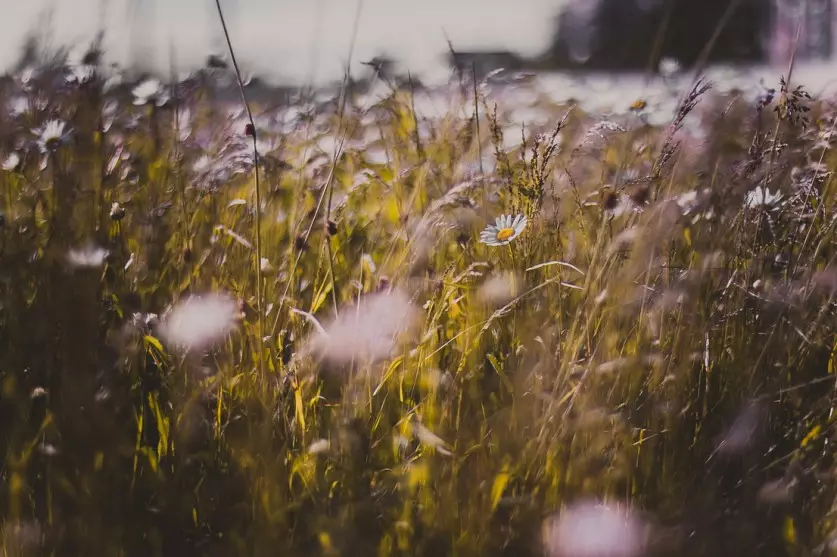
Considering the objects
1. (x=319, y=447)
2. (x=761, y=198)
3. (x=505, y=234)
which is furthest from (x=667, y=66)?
(x=319, y=447)

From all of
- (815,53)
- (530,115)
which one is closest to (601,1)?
(815,53)

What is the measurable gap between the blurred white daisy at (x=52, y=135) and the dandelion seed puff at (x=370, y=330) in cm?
59

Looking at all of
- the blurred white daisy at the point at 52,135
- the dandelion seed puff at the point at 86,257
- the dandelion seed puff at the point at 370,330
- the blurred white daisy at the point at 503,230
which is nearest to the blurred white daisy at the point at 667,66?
the blurred white daisy at the point at 503,230

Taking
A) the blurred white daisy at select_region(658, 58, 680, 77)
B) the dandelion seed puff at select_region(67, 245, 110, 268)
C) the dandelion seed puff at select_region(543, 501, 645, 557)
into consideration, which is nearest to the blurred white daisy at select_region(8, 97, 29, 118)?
the dandelion seed puff at select_region(67, 245, 110, 268)

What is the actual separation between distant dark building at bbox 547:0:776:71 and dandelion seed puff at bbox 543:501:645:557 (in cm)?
788

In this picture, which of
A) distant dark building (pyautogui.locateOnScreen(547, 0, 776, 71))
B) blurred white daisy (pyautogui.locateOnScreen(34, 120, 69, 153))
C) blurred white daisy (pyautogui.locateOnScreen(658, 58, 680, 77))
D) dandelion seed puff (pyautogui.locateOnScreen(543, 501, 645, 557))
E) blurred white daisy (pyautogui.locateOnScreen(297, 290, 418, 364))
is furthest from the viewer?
distant dark building (pyautogui.locateOnScreen(547, 0, 776, 71))

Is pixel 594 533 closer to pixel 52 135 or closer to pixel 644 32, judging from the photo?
pixel 52 135

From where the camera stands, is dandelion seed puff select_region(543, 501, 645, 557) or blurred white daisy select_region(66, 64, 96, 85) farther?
blurred white daisy select_region(66, 64, 96, 85)

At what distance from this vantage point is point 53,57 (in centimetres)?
147

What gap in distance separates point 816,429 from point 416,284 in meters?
0.60

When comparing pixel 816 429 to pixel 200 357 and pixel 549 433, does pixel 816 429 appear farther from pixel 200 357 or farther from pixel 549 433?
pixel 200 357

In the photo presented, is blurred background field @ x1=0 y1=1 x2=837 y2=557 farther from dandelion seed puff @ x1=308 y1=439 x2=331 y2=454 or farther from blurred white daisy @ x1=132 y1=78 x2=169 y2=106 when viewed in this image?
blurred white daisy @ x1=132 y1=78 x2=169 y2=106

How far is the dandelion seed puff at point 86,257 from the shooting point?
3.76ft

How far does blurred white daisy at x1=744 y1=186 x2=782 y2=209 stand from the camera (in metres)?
1.22
